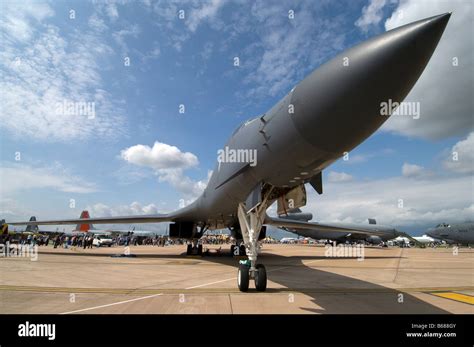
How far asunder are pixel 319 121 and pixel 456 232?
4391 cm

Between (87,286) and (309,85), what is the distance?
7.01 m

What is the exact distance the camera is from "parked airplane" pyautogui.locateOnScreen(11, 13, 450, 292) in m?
3.62

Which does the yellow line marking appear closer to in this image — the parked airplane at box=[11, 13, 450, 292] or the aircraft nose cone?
the parked airplane at box=[11, 13, 450, 292]

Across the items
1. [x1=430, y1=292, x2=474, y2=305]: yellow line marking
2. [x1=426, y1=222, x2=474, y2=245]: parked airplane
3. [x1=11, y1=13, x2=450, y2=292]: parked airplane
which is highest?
[x1=11, y1=13, x2=450, y2=292]: parked airplane

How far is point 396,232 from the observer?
41.0m

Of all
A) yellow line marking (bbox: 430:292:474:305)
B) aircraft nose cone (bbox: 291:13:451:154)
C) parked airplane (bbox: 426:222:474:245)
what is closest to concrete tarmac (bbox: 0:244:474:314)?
yellow line marking (bbox: 430:292:474:305)

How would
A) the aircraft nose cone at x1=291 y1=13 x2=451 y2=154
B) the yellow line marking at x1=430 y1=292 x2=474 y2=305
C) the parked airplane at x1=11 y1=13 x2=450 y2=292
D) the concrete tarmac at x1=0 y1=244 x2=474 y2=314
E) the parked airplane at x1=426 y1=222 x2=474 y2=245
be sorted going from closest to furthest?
1. the aircraft nose cone at x1=291 y1=13 x2=451 y2=154
2. the parked airplane at x1=11 y1=13 x2=450 y2=292
3. the concrete tarmac at x1=0 y1=244 x2=474 y2=314
4. the yellow line marking at x1=430 y1=292 x2=474 y2=305
5. the parked airplane at x1=426 y1=222 x2=474 y2=245

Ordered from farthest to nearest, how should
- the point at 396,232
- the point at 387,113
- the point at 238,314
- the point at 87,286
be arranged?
1. the point at 396,232
2. the point at 87,286
3. the point at 238,314
4. the point at 387,113

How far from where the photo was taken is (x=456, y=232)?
38.5 meters

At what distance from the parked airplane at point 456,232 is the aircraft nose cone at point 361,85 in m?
42.8

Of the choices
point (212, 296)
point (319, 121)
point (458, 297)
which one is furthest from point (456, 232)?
point (319, 121)

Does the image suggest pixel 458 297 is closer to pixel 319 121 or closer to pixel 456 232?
pixel 319 121
